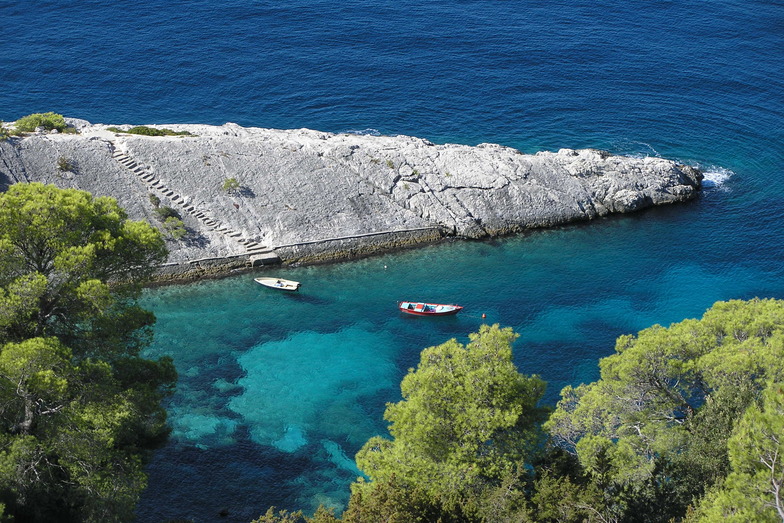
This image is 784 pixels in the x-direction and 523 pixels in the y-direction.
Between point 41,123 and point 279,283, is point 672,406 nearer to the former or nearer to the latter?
point 279,283

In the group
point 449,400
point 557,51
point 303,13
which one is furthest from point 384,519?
point 303,13

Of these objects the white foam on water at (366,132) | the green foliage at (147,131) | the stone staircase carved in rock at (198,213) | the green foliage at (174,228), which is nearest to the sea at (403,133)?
the white foam on water at (366,132)

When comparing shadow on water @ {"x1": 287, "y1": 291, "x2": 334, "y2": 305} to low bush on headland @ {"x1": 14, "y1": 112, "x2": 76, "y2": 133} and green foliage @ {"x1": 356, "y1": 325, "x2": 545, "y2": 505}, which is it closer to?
green foliage @ {"x1": 356, "y1": 325, "x2": 545, "y2": 505}

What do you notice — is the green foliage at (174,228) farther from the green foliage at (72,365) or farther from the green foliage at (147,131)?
the green foliage at (72,365)

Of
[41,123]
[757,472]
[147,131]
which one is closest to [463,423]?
[757,472]

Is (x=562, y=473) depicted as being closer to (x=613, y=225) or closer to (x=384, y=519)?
(x=384, y=519)

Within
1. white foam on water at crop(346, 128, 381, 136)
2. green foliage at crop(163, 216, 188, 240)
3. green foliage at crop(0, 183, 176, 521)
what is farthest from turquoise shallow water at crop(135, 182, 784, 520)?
white foam on water at crop(346, 128, 381, 136)
